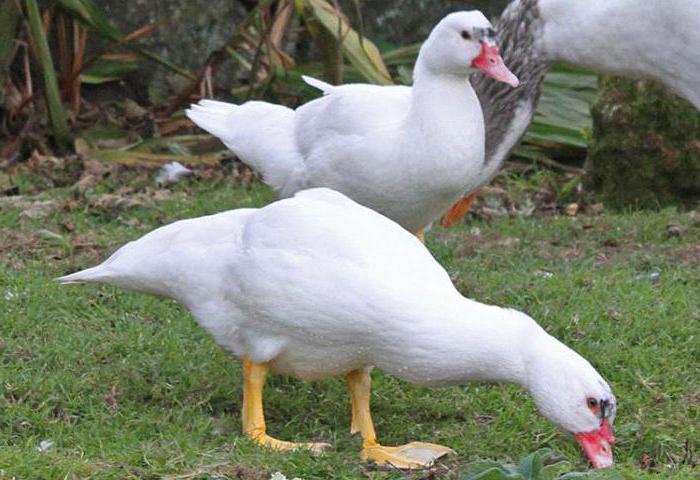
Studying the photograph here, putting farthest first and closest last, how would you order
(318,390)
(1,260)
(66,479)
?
(1,260), (318,390), (66,479)

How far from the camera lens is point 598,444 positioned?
448cm

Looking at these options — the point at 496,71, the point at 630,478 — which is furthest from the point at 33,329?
the point at 630,478

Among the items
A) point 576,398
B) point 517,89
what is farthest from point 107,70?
point 576,398

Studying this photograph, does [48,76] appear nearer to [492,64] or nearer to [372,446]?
[492,64]

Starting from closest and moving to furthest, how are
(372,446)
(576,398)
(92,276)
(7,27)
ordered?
(576,398) → (372,446) → (92,276) → (7,27)

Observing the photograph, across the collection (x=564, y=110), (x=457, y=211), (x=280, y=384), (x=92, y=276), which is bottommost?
(x=564, y=110)

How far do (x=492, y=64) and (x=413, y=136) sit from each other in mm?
452

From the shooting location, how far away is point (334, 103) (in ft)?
21.0

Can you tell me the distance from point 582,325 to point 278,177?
163cm

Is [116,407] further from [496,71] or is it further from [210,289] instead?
[496,71]

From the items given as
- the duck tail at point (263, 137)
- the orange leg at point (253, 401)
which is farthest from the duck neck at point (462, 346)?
the duck tail at point (263, 137)

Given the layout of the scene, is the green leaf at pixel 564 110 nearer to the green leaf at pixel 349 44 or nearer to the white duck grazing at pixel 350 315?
the green leaf at pixel 349 44

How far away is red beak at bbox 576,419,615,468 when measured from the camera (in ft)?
14.6

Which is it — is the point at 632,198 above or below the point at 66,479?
below
